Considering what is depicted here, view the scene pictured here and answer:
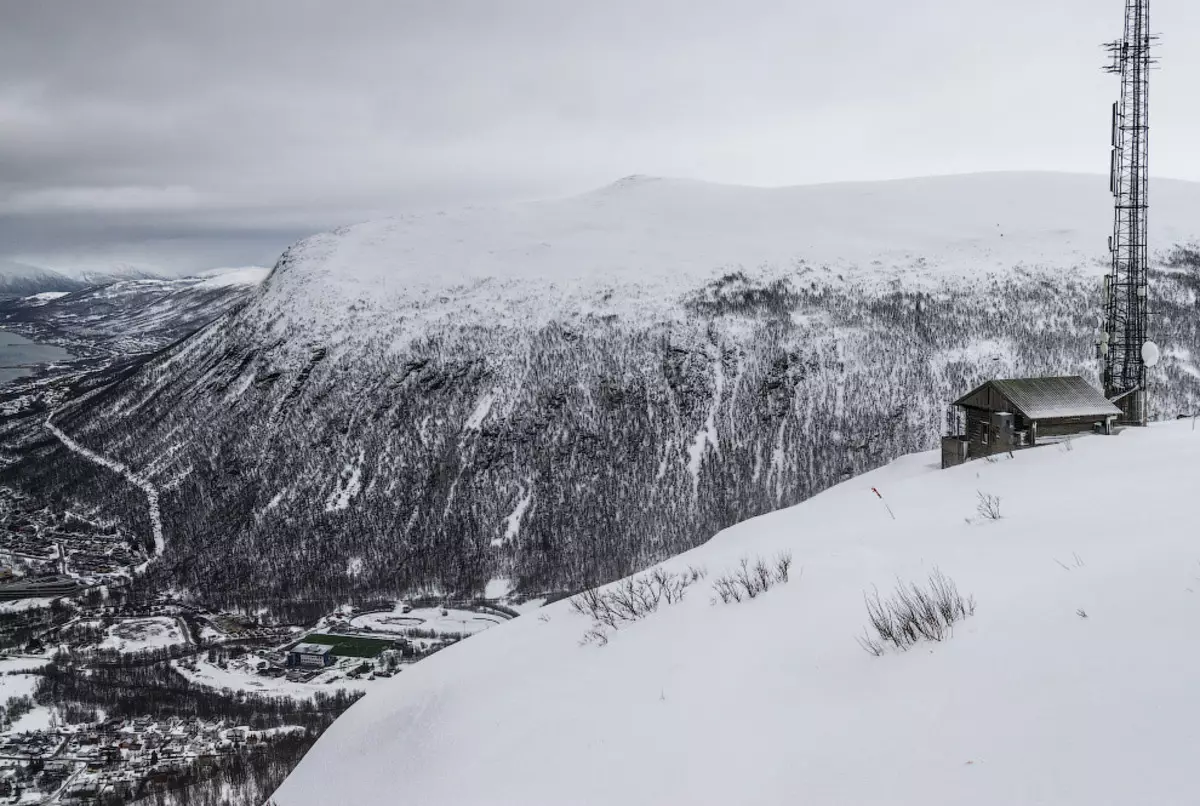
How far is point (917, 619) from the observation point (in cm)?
892

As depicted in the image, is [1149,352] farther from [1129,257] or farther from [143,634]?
[143,634]

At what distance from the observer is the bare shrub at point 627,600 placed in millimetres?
14016

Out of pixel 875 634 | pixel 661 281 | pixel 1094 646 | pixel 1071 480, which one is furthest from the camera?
pixel 661 281

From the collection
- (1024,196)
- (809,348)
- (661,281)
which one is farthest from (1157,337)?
(661,281)

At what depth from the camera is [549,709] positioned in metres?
10.9

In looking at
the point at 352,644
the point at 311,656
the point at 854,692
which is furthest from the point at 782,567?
the point at 352,644

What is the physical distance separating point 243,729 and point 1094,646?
67.2 m

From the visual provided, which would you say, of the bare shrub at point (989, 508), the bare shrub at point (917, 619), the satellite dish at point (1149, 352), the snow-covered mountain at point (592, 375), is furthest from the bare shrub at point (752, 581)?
the snow-covered mountain at point (592, 375)

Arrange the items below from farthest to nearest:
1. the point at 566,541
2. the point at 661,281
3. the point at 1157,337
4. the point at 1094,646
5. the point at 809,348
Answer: the point at 661,281 → the point at 809,348 → the point at 1157,337 → the point at 566,541 → the point at 1094,646

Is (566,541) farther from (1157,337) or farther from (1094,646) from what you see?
(1094,646)

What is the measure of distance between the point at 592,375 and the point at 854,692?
99594 millimetres

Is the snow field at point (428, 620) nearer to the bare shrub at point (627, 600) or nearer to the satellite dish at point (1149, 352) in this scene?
the satellite dish at point (1149, 352)

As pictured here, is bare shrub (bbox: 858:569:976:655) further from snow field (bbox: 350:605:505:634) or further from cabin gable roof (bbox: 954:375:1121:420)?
snow field (bbox: 350:605:505:634)

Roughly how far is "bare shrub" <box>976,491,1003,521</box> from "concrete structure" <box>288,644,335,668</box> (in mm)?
68468
